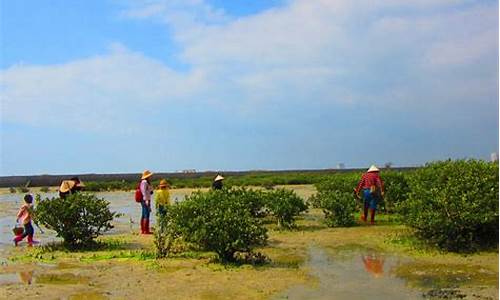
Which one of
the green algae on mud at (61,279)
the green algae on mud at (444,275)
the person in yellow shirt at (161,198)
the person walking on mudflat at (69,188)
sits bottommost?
the green algae on mud at (444,275)

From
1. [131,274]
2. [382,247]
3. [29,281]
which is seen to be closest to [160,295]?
[131,274]

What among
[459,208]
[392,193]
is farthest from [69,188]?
[392,193]

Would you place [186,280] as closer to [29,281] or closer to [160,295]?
[160,295]

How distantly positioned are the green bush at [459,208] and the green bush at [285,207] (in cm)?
388

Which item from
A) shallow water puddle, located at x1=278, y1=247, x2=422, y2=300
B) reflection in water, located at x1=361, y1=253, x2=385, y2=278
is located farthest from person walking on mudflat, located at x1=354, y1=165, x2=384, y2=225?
reflection in water, located at x1=361, y1=253, x2=385, y2=278

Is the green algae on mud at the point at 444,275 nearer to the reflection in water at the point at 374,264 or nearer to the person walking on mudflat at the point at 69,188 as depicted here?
the reflection in water at the point at 374,264

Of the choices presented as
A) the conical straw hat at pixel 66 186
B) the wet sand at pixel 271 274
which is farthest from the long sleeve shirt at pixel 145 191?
the wet sand at pixel 271 274

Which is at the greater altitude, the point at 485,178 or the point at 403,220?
the point at 485,178

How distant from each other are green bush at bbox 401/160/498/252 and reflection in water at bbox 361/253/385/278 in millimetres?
1209

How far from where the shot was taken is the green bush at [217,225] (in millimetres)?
10102

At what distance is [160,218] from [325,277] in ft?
12.7

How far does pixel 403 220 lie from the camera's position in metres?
12.4

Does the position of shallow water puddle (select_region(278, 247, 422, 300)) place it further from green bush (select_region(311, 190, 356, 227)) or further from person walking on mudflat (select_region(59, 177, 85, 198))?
person walking on mudflat (select_region(59, 177, 85, 198))

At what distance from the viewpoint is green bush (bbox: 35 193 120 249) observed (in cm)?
1227
